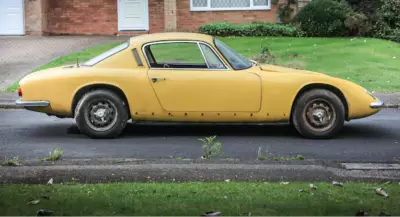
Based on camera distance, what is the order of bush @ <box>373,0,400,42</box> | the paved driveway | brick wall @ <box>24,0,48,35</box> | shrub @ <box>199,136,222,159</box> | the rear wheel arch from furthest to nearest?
brick wall @ <box>24,0,48,35</box> → bush @ <box>373,0,400,42</box> → the paved driveway → the rear wheel arch → shrub @ <box>199,136,222,159</box>

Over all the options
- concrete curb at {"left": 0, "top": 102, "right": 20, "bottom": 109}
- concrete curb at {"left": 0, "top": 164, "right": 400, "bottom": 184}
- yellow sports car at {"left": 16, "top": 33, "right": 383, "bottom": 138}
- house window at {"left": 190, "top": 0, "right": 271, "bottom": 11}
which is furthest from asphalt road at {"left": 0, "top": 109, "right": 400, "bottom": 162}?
house window at {"left": 190, "top": 0, "right": 271, "bottom": 11}

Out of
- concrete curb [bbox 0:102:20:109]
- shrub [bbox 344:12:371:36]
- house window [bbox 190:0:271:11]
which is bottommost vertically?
concrete curb [bbox 0:102:20:109]

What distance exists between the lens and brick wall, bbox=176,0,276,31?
80.9ft

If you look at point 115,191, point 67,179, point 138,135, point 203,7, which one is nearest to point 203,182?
point 115,191

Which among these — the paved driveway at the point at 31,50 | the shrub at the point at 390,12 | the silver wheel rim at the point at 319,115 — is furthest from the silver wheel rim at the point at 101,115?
the shrub at the point at 390,12

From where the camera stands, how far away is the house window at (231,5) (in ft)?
81.3

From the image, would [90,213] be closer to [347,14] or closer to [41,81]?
[41,81]

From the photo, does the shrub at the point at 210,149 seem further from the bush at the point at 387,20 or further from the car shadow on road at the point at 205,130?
the bush at the point at 387,20

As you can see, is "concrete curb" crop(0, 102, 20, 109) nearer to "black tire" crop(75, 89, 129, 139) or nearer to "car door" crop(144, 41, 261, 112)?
"black tire" crop(75, 89, 129, 139)

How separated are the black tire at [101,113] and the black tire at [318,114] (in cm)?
231

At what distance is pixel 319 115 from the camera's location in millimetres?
8992

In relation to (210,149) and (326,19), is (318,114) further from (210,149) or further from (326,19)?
(326,19)

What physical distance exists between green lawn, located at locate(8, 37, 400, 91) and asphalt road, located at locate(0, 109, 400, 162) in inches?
174

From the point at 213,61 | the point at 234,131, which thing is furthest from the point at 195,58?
the point at 234,131
